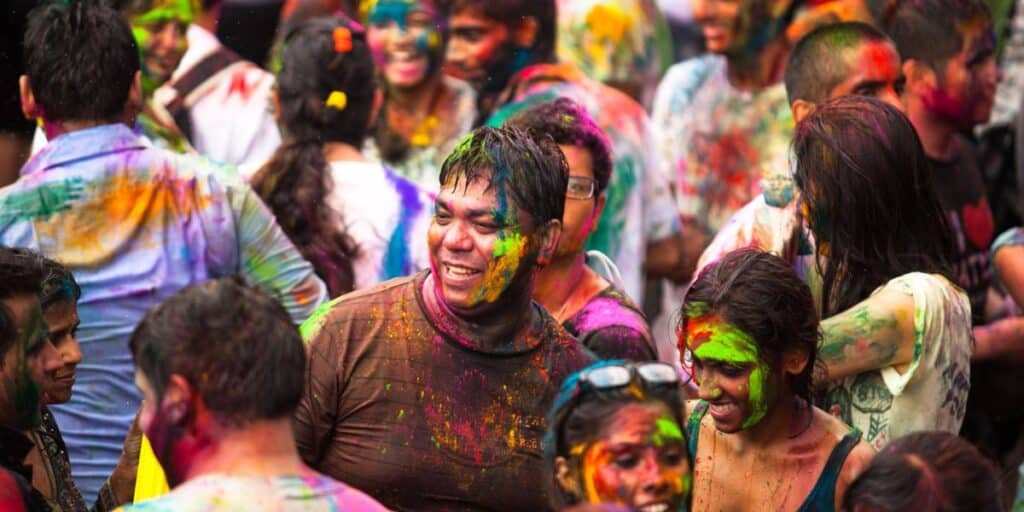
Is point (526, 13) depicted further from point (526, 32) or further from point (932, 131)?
point (932, 131)

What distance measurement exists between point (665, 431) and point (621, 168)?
3.22 metres

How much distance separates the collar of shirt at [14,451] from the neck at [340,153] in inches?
86.8

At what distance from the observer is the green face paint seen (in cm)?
430

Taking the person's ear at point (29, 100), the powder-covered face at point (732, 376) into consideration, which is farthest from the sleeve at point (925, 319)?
the person's ear at point (29, 100)

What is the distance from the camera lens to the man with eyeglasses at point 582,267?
4.79 meters

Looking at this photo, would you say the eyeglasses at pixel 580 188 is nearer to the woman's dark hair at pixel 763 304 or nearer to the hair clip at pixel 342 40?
the woman's dark hair at pixel 763 304

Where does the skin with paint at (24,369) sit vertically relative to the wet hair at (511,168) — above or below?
below

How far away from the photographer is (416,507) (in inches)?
167

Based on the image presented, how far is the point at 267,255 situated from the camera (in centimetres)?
553

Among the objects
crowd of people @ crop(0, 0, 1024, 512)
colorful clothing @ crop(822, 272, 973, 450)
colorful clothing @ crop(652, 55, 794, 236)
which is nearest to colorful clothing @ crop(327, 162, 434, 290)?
crowd of people @ crop(0, 0, 1024, 512)

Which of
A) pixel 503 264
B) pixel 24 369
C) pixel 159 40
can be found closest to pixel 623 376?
pixel 503 264

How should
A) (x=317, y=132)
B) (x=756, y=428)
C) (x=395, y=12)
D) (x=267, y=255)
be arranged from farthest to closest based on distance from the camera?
(x=395, y=12) → (x=317, y=132) → (x=267, y=255) → (x=756, y=428)

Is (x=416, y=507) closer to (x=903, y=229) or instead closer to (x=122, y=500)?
(x=122, y=500)

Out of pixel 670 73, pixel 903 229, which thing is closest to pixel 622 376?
pixel 903 229
